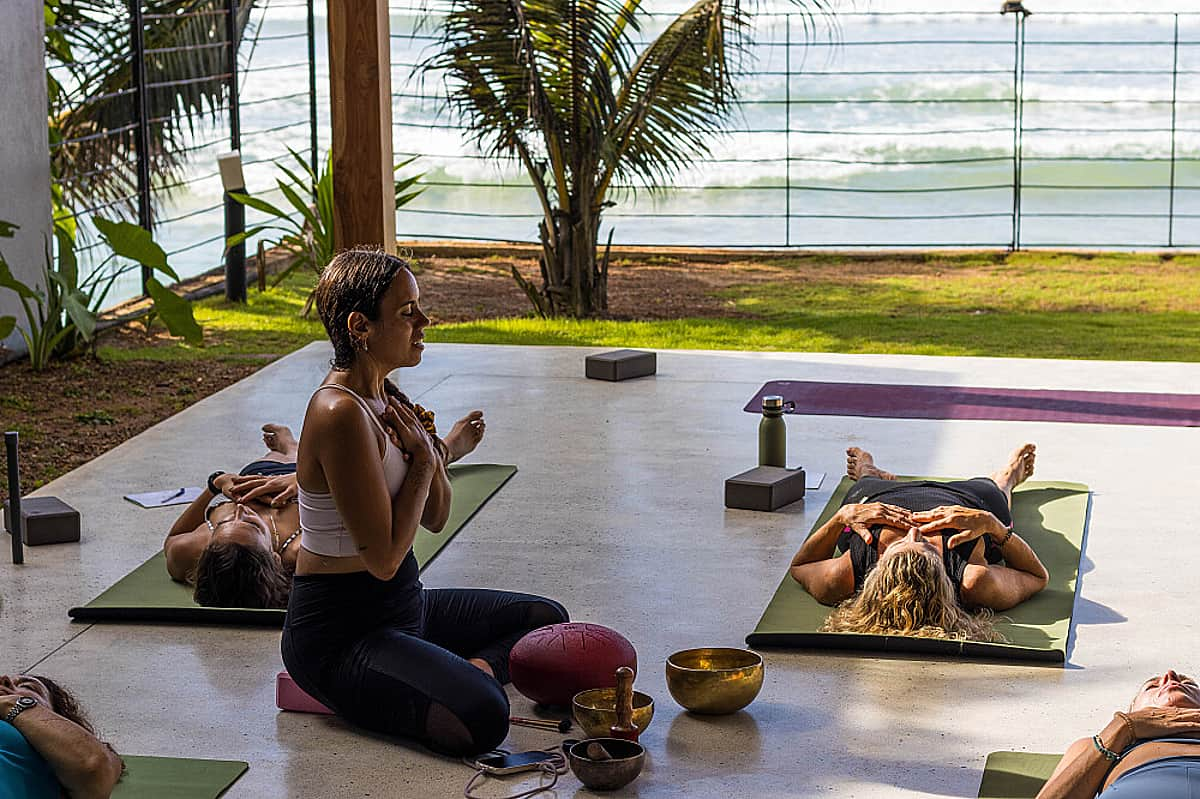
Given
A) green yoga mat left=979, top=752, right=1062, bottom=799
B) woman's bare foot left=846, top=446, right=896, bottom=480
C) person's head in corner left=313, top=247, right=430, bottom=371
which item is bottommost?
green yoga mat left=979, top=752, right=1062, bottom=799

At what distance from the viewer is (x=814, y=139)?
2389 cm

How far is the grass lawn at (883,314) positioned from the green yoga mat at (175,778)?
211 inches

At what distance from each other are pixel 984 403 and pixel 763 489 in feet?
5.97

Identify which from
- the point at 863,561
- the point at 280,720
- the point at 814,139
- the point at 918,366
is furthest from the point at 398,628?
the point at 814,139

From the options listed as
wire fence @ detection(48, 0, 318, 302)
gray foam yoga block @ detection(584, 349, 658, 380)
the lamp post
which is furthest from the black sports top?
the lamp post

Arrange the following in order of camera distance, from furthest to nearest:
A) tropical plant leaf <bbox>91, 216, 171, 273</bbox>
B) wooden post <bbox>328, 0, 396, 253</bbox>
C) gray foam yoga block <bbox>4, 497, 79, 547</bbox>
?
tropical plant leaf <bbox>91, 216, 171, 273</bbox> → wooden post <bbox>328, 0, 396, 253</bbox> → gray foam yoga block <bbox>4, 497, 79, 547</bbox>

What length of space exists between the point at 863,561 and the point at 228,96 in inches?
287

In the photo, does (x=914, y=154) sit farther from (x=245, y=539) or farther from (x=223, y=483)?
(x=245, y=539)

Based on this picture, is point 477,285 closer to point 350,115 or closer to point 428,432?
point 350,115

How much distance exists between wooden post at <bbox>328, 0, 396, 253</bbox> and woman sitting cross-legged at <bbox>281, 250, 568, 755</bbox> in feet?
11.3

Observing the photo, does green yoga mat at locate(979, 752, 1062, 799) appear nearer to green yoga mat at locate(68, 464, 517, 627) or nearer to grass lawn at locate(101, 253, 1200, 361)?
green yoga mat at locate(68, 464, 517, 627)

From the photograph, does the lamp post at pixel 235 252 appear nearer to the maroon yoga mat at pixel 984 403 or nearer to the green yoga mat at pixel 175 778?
the maroon yoga mat at pixel 984 403

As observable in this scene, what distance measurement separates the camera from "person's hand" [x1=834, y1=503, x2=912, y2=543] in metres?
3.88

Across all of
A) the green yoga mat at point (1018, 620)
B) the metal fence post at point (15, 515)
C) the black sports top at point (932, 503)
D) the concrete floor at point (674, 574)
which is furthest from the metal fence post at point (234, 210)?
the black sports top at point (932, 503)
